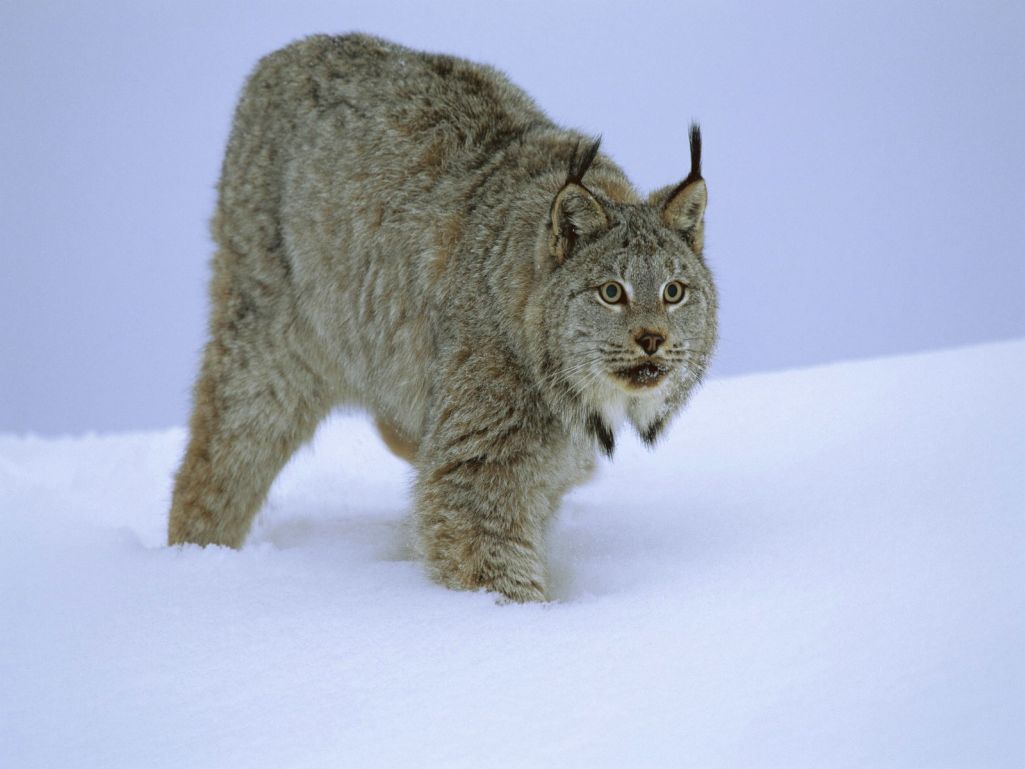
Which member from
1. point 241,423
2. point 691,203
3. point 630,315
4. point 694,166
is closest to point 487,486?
point 630,315

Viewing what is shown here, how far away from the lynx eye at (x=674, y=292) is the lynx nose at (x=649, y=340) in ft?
0.60

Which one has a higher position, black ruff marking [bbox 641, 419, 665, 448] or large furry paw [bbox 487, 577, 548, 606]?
black ruff marking [bbox 641, 419, 665, 448]

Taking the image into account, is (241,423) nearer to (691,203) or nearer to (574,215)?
(574,215)

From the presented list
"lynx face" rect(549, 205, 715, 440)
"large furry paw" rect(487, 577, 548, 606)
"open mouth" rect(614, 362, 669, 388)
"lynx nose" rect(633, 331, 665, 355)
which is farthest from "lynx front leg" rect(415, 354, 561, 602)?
"lynx nose" rect(633, 331, 665, 355)

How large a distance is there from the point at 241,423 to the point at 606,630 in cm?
248

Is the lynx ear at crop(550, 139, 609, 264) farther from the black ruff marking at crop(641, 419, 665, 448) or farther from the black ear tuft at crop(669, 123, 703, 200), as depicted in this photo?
the black ruff marking at crop(641, 419, 665, 448)

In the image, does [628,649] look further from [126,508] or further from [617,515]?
[126,508]

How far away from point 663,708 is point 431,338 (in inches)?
85.9

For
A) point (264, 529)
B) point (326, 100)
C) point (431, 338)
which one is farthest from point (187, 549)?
point (326, 100)

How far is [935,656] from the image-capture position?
289cm

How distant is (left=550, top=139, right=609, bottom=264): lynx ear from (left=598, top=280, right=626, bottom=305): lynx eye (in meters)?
0.23

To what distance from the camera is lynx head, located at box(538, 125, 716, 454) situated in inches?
155

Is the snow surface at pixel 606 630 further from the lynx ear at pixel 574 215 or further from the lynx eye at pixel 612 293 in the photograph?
the lynx ear at pixel 574 215

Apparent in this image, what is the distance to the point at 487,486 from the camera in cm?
415
